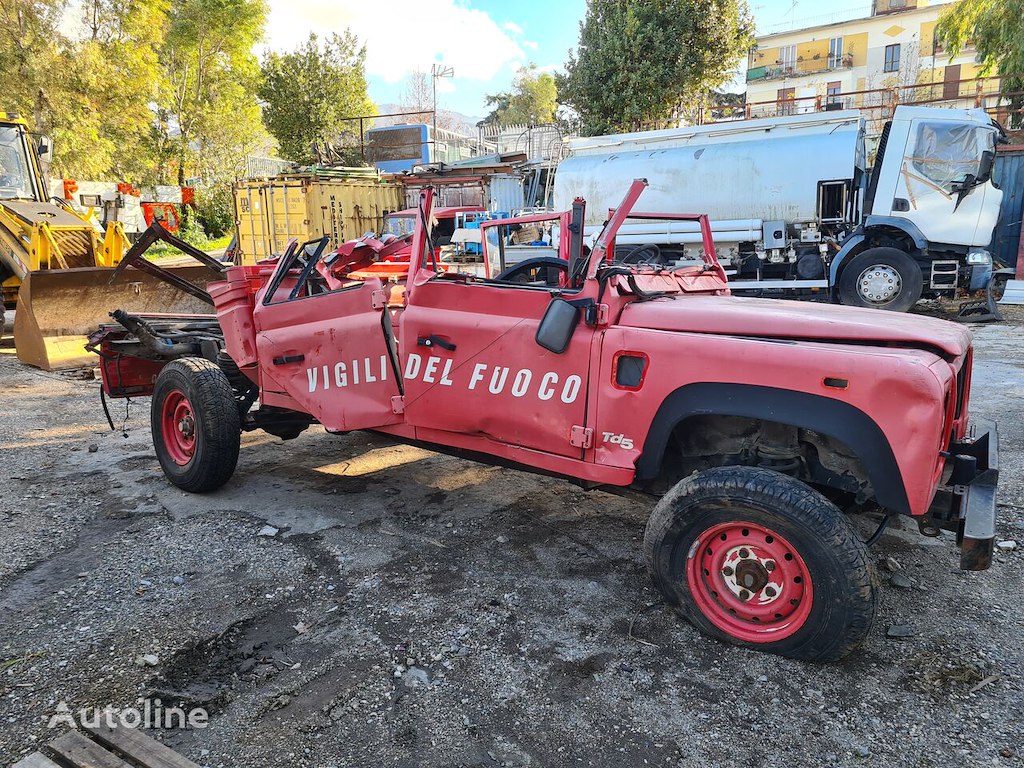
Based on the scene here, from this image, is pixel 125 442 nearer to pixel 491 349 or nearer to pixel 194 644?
pixel 194 644

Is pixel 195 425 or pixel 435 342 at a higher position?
pixel 435 342

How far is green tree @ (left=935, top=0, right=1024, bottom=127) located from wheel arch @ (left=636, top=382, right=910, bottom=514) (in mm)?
18886

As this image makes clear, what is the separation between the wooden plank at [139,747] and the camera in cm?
219

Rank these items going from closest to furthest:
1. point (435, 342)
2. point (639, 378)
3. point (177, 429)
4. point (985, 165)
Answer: point (639, 378)
point (435, 342)
point (177, 429)
point (985, 165)

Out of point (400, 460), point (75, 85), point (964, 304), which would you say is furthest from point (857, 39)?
point (400, 460)

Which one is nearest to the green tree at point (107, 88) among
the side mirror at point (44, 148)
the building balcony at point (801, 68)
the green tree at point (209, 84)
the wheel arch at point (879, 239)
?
the green tree at point (209, 84)

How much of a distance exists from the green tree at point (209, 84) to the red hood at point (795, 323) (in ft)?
100

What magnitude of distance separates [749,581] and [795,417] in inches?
27.7

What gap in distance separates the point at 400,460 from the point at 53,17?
24279mm

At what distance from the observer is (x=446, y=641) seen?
9.97 feet

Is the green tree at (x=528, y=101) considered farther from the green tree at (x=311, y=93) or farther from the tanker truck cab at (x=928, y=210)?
the tanker truck cab at (x=928, y=210)

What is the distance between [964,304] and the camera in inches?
480

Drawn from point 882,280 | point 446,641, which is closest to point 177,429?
point 446,641

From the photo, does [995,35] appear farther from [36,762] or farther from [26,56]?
[26,56]
